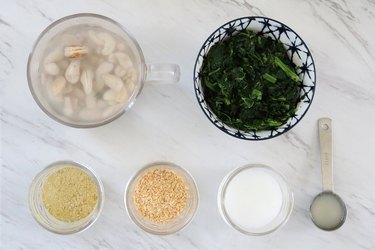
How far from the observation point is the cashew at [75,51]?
1.40 meters

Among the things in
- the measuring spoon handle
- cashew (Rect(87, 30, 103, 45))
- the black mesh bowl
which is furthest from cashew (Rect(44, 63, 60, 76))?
Answer: the measuring spoon handle

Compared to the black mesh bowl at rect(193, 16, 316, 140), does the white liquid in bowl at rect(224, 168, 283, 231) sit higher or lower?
lower

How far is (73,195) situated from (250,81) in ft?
1.72

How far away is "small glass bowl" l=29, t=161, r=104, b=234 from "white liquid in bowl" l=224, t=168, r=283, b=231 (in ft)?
1.07

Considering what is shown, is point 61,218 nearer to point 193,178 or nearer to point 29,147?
point 29,147

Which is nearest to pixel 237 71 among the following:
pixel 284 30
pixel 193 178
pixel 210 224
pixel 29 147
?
pixel 284 30

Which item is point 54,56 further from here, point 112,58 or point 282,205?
point 282,205

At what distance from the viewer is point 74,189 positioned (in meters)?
1.49

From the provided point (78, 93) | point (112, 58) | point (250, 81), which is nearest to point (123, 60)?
point (112, 58)

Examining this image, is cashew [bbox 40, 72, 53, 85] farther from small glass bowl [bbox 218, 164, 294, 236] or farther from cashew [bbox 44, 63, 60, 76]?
small glass bowl [bbox 218, 164, 294, 236]

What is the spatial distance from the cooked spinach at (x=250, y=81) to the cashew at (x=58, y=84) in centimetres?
33

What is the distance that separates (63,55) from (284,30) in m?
0.53

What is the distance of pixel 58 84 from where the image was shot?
4.61 ft

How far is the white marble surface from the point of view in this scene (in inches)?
59.6
